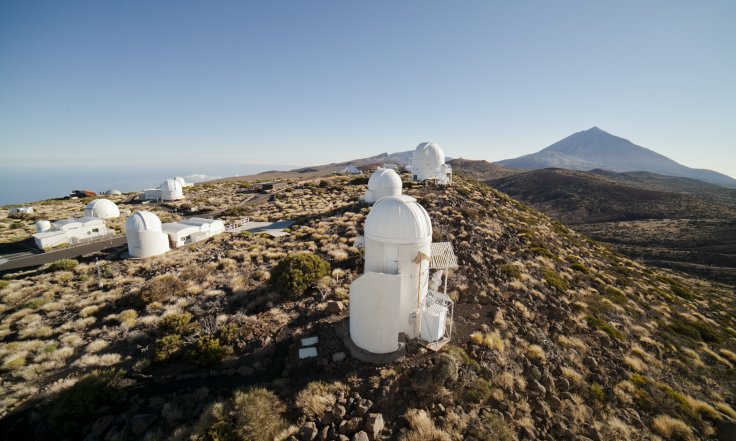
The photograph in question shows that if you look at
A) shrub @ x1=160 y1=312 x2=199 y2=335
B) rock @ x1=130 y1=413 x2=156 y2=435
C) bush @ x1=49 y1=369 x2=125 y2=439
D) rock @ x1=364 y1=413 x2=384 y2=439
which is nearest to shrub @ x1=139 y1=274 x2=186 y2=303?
shrub @ x1=160 y1=312 x2=199 y2=335

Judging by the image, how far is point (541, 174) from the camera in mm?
95938

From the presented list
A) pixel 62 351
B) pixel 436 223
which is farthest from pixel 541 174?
pixel 62 351

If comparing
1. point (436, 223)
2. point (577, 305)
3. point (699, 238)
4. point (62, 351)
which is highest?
point (436, 223)

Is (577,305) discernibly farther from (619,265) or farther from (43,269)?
(43,269)

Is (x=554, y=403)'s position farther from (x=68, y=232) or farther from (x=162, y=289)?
(x=68, y=232)

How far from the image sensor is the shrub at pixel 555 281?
57.9ft

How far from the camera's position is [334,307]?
1300 centimetres

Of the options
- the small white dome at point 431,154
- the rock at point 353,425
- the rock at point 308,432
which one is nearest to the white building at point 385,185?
the small white dome at point 431,154

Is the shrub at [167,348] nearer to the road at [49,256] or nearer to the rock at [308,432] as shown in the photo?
the rock at [308,432]

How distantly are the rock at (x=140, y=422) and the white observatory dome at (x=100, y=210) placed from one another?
37849mm

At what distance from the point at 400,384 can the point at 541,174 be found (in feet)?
344

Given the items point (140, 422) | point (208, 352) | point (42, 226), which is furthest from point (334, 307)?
point (42, 226)

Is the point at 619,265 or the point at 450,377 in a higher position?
the point at 450,377

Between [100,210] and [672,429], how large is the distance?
4981 cm
